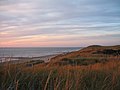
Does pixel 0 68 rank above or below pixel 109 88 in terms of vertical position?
above

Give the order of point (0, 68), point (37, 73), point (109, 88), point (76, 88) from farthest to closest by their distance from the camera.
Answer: point (37, 73) → point (0, 68) → point (109, 88) → point (76, 88)

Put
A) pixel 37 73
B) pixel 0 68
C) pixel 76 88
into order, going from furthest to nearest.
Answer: pixel 37 73, pixel 0 68, pixel 76 88

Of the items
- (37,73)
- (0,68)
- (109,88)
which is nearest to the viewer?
(109,88)

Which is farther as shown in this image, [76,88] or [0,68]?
[0,68]

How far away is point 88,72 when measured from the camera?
5883 millimetres

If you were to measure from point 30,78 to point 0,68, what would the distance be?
65 cm

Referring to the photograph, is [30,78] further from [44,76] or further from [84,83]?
[84,83]

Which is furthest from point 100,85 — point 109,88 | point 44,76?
point 44,76

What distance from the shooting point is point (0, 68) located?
528 cm

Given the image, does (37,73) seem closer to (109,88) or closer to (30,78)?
(30,78)

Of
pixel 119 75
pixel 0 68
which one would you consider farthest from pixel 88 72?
pixel 0 68

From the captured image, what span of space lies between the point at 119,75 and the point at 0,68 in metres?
2.63

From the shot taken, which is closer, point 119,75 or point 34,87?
point 34,87

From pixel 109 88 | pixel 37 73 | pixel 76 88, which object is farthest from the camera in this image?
pixel 37 73
